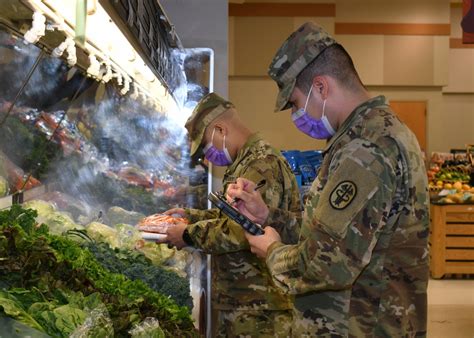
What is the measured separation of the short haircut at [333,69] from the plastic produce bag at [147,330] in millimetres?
874

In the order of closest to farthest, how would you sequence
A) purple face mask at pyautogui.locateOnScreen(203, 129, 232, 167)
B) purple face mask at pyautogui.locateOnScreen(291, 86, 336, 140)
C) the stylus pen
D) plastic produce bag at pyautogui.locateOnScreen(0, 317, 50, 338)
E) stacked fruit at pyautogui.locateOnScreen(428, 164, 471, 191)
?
plastic produce bag at pyautogui.locateOnScreen(0, 317, 50, 338) < purple face mask at pyautogui.locateOnScreen(291, 86, 336, 140) < the stylus pen < purple face mask at pyautogui.locateOnScreen(203, 129, 232, 167) < stacked fruit at pyautogui.locateOnScreen(428, 164, 471, 191)

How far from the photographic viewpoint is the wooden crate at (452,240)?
410 inches

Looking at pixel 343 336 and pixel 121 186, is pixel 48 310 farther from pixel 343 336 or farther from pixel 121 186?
pixel 121 186

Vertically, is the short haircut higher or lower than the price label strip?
higher

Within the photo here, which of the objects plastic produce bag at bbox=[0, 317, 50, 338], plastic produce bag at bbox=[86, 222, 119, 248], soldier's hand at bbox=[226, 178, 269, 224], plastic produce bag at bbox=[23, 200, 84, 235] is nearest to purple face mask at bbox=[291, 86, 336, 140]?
soldier's hand at bbox=[226, 178, 269, 224]

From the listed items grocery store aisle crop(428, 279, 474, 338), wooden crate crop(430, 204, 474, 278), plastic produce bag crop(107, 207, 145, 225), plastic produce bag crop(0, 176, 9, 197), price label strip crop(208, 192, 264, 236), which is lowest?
grocery store aisle crop(428, 279, 474, 338)

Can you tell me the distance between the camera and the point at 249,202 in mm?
3135

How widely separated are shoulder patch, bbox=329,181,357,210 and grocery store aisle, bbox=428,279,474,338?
529 cm

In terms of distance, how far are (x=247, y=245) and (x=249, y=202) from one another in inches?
20.0

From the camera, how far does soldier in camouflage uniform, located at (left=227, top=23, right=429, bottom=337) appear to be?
2.19 meters

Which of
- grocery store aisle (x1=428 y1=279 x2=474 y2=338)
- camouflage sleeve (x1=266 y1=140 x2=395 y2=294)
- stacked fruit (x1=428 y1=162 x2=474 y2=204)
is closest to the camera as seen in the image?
camouflage sleeve (x1=266 y1=140 x2=395 y2=294)

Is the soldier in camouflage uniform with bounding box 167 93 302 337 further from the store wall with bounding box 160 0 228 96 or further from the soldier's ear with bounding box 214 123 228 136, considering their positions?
the store wall with bounding box 160 0 228 96

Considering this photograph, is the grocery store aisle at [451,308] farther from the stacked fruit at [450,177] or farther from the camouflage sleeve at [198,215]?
the camouflage sleeve at [198,215]

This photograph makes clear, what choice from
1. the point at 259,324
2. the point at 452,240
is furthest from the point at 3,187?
the point at 452,240
